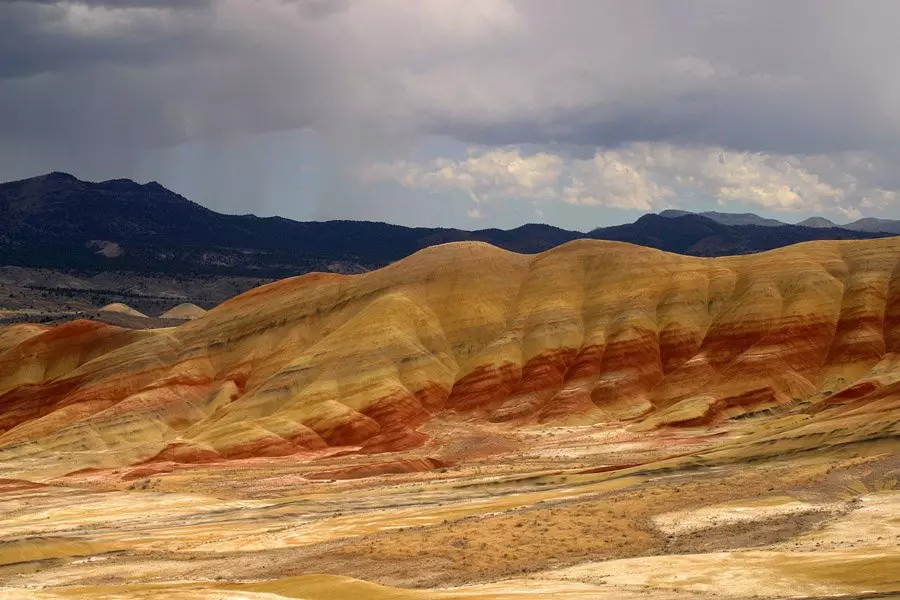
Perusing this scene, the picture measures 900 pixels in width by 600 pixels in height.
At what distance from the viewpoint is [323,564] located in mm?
55031

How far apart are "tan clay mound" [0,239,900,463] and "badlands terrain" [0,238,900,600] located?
41cm

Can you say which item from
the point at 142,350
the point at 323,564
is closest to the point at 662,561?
the point at 323,564

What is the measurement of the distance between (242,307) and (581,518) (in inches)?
4358

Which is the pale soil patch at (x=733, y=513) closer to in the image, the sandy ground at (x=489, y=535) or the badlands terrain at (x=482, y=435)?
the sandy ground at (x=489, y=535)

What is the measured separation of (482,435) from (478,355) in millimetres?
23985

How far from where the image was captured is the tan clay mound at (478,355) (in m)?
122

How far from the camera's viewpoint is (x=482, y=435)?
116562 mm

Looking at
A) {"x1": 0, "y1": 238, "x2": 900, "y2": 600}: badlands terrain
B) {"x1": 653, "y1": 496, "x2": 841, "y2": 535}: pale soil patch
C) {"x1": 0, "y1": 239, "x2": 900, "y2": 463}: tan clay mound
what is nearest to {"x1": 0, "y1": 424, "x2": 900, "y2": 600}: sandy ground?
{"x1": 653, "y1": 496, "x2": 841, "y2": 535}: pale soil patch

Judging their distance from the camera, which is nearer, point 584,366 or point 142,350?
point 584,366

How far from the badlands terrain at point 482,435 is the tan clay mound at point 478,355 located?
0.41 meters

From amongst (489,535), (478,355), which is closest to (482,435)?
(478,355)

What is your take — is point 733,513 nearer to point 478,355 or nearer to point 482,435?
point 482,435

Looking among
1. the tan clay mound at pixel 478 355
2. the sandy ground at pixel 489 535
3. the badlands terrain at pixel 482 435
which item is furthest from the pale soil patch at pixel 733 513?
the tan clay mound at pixel 478 355

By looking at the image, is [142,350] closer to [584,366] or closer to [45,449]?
[45,449]
